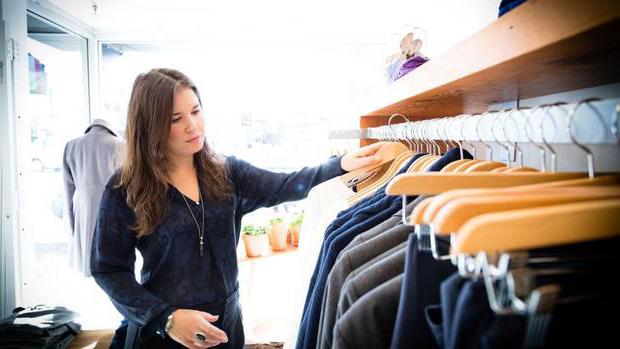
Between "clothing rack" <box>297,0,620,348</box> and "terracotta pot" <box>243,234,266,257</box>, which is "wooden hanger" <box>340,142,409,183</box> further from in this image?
"terracotta pot" <box>243,234,266,257</box>

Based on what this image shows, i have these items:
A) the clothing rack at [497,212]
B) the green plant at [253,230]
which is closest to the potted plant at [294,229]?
the green plant at [253,230]

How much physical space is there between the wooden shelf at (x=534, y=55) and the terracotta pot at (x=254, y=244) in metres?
2.09

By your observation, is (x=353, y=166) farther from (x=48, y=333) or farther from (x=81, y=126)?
(x=81, y=126)

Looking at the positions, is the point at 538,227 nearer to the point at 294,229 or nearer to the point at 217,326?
the point at 217,326

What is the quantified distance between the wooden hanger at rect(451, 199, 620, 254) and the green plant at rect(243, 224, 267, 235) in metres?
2.60

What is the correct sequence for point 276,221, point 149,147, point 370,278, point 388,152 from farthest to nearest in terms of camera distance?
point 276,221, point 149,147, point 388,152, point 370,278

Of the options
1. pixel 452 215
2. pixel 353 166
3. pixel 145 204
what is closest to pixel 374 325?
pixel 452 215

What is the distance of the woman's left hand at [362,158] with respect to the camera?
1169 mm

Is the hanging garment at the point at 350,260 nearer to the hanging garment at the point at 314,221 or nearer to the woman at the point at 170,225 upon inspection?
the hanging garment at the point at 314,221

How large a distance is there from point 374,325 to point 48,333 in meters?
2.33

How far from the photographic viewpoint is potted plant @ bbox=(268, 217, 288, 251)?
3.00m

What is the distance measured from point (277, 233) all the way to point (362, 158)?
1923 millimetres

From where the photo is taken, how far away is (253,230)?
9.51 feet

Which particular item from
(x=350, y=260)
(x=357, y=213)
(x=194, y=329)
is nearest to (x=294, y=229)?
(x=194, y=329)
